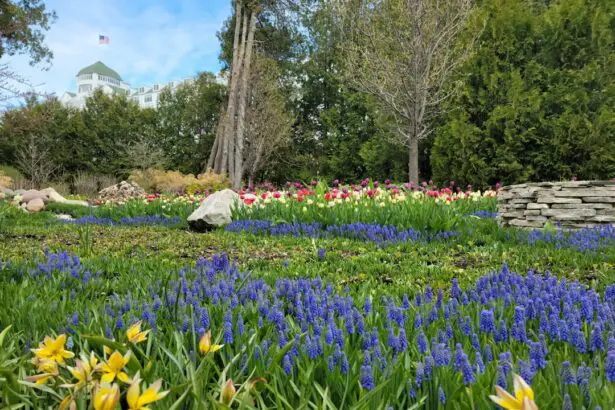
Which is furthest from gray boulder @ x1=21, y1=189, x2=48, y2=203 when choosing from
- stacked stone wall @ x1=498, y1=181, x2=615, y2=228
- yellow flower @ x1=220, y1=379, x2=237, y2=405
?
yellow flower @ x1=220, y1=379, x2=237, y2=405

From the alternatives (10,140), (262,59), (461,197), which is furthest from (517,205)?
(10,140)

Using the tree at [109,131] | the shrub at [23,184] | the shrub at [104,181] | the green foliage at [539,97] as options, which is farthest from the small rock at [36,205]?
the green foliage at [539,97]

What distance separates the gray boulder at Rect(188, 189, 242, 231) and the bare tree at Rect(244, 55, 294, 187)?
37.2 ft

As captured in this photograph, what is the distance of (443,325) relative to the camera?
1.95 metres

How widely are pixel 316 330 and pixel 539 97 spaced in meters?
11.3

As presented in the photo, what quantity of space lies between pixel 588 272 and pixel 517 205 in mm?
3321

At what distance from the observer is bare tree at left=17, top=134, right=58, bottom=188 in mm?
22516

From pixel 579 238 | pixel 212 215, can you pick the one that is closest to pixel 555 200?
pixel 579 238

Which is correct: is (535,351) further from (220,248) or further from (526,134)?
(526,134)

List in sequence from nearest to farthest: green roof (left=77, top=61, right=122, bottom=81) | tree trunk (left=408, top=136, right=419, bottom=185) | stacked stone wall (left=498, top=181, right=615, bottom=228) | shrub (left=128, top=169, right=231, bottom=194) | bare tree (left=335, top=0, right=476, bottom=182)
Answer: stacked stone wall (left=498, top=181, right=615, bottom=228) → bare tree (left=335, top=0, right=476, bottom=182) → tree trunk (left=408, top=136, right=419, bottom=185) → shrub (left=128, top=169, right=231, bottom=194) → green roof (left=77, top=61, right=122, bottom=81)

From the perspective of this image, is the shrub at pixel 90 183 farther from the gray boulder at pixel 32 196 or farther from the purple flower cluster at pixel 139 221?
the purple flower cluster at pixel 139 221

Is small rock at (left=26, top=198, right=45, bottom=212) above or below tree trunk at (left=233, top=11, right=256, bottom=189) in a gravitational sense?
below

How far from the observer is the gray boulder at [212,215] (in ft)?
24.8

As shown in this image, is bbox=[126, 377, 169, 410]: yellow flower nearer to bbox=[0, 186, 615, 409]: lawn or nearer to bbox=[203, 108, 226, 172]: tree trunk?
bbox=[0, 186, 615, 409]: lawn
